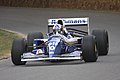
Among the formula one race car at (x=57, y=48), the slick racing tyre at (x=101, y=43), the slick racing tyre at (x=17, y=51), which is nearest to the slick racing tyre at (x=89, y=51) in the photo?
the formula one race car at (x=57, y=48)

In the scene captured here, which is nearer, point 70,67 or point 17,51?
point 70,67

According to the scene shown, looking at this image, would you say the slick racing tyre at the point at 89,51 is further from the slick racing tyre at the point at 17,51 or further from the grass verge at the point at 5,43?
the grass verge at the point at 5,43

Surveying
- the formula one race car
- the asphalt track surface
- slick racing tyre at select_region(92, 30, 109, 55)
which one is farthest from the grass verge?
slick racing tyre at select_region(92, 30, 109, 55)

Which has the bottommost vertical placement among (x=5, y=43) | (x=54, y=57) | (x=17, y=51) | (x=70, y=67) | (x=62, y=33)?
(x=5, y=43)

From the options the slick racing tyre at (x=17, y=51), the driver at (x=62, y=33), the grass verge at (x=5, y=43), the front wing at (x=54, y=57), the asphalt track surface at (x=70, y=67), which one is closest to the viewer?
the asphalt track surface at (x=70, y=67)

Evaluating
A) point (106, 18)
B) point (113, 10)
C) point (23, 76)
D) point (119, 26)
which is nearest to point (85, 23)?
point (23, 76)

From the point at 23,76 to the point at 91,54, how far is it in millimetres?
2969

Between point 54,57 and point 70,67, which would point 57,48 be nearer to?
point 54,57

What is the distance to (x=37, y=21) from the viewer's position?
3525 cm

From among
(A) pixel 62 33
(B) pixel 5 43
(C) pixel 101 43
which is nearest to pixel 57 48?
(A) pixel 62 33

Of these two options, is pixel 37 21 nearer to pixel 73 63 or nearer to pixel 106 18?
pixel 106 18

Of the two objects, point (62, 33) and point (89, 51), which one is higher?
point (62, 33)

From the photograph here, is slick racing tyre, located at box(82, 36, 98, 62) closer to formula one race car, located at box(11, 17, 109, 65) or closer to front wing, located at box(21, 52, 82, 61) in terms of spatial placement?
formula one race car, located at box(11, 17, 109, 65)

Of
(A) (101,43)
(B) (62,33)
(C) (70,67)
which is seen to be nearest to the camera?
(C) (70,67)
